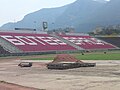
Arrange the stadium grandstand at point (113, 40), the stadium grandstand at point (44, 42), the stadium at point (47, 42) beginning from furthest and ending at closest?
the stadium grandstand at point (113, 40) < the stadium grandstand at point (44, 42) < the stadium at point (47, 42)

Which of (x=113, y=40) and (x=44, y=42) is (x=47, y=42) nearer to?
(x=44, y=42)

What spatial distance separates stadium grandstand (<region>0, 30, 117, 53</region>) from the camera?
97.5m

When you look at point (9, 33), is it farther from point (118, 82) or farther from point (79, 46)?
→ point (118, 82)

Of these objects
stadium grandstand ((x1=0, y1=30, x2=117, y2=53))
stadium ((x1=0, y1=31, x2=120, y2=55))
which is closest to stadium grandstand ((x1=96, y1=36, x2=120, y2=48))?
stadium ((x1=0, y1=31, x2=120, y2=55))

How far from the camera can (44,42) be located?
11181cm

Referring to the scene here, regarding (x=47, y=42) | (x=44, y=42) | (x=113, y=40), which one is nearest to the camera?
(x=44, y=42)

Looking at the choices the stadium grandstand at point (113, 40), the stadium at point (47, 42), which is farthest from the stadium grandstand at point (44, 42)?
the stadium grandstand at point (113, 40)

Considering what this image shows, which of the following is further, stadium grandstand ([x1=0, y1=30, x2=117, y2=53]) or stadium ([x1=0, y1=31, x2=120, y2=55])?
stadium grandstand ([x1=0, y1=30, x2=117, y2=53])

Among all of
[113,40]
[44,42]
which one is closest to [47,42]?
[44,42]

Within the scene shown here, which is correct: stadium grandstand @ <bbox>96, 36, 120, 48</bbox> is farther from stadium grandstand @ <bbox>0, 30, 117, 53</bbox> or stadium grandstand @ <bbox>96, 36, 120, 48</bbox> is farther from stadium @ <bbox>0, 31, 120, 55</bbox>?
stadium grandstand @ <bbox>0, 30, 117, 53</bbox>

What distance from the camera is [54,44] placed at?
113 metres

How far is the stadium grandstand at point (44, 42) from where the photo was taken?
97500 millimetres

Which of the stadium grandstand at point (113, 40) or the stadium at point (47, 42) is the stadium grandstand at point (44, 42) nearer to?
the stadium at point (47, 42)

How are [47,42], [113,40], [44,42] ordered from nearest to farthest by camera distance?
1. [44,42]
2. [47,42]
3. [113,40]
